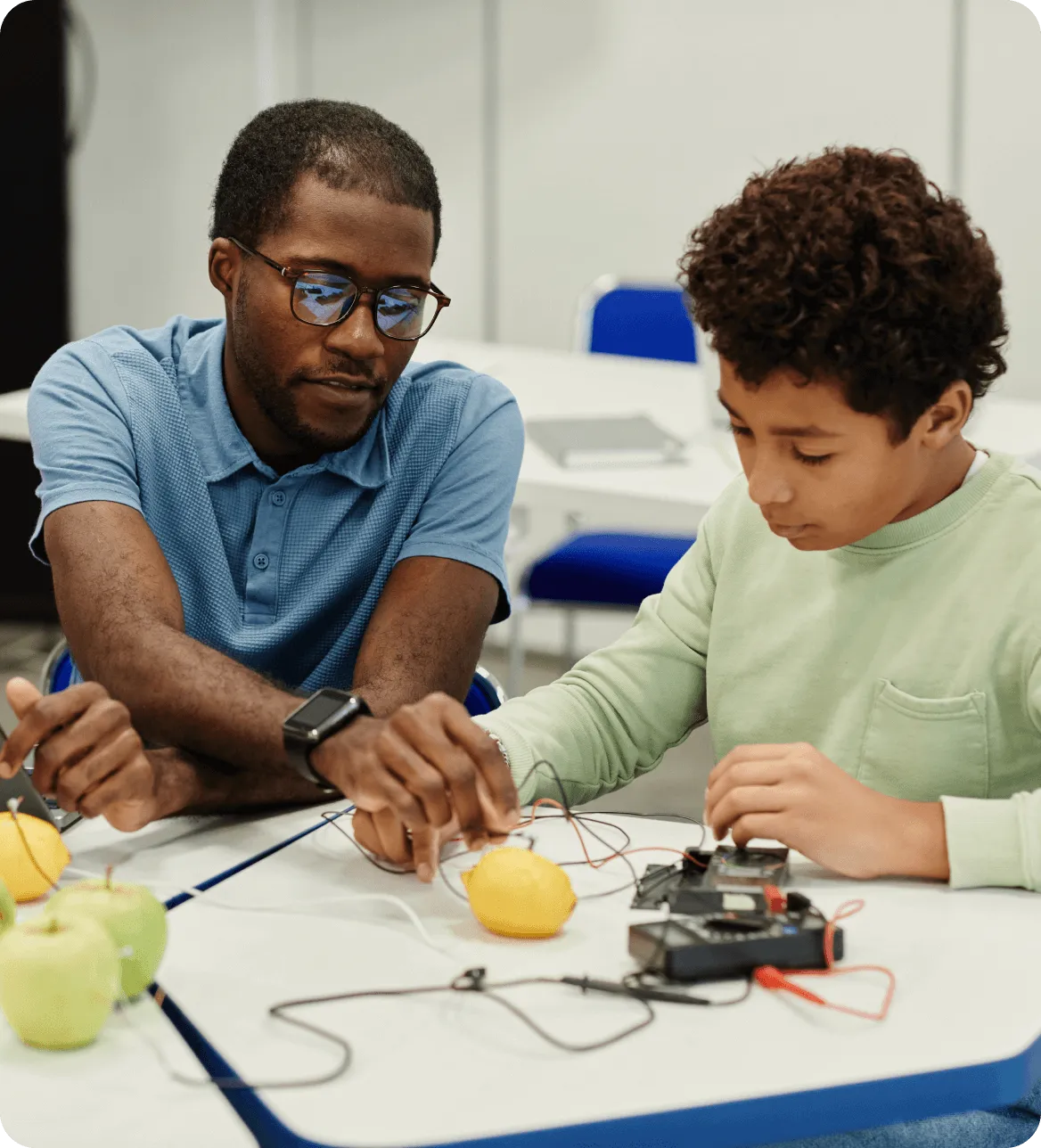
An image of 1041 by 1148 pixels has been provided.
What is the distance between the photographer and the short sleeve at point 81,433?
6.60 feet

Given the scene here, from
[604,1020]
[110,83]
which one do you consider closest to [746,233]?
[604,1020]

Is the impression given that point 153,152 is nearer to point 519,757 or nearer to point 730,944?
point 519,757

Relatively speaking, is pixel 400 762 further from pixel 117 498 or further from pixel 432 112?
pixel 432 112

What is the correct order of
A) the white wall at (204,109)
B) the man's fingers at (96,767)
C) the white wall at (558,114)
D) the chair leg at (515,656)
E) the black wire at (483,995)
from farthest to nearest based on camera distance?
the white wall at (204,109) → the white wall at (558,114) → the chair leg at (515,656) → the man's fingers at (96,767) → the black wire at (483,995)

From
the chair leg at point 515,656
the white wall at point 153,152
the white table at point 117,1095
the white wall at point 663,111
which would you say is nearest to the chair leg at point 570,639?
the chair leg at point 515,656

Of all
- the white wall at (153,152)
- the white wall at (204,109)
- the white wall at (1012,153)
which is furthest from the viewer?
the white wall at (153,152)

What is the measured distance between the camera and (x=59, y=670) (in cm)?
229

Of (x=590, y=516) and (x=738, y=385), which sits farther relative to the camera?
(x=590, y=516)

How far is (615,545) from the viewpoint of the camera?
3873 mm

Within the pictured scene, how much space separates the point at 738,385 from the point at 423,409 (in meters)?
0.69

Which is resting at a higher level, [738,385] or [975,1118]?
[738,385]

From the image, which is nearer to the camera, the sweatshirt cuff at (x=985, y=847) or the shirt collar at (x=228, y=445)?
the sweatshirt cuff at (x=985, y=847)

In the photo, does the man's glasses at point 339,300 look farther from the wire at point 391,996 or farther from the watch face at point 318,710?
the wire at point 391,996

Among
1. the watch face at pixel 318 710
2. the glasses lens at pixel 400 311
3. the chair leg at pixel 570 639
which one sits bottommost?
the chair leg at pixel 570 639
